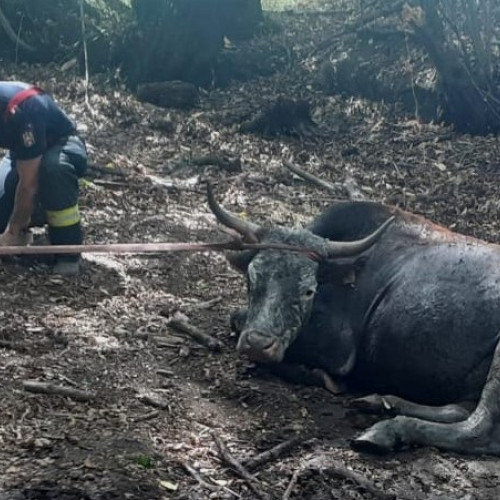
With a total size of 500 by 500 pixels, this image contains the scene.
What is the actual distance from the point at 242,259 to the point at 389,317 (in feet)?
A: 3.49

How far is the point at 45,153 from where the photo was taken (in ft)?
25.6

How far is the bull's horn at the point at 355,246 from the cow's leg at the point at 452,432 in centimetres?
131

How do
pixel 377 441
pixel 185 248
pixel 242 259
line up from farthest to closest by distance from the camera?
pixel 242 259 < pixel 185 248 < pixel 377 441

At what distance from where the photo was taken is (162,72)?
15328mm

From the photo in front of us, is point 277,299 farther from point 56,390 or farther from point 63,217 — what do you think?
point 63,217

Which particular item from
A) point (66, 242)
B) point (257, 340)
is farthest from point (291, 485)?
point (66, 242)

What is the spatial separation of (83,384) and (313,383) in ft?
4.74

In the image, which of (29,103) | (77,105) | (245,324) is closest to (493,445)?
(245,324)

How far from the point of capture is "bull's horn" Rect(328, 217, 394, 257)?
21.6 feet

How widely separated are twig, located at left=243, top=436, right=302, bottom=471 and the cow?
0.34m

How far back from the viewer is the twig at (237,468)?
490 cm

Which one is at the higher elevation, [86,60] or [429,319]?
[86,60]

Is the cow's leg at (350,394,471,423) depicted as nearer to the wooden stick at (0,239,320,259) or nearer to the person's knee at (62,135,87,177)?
the wooden stick at (0,239,320,259)

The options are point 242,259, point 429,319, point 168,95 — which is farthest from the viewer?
point 168,95
